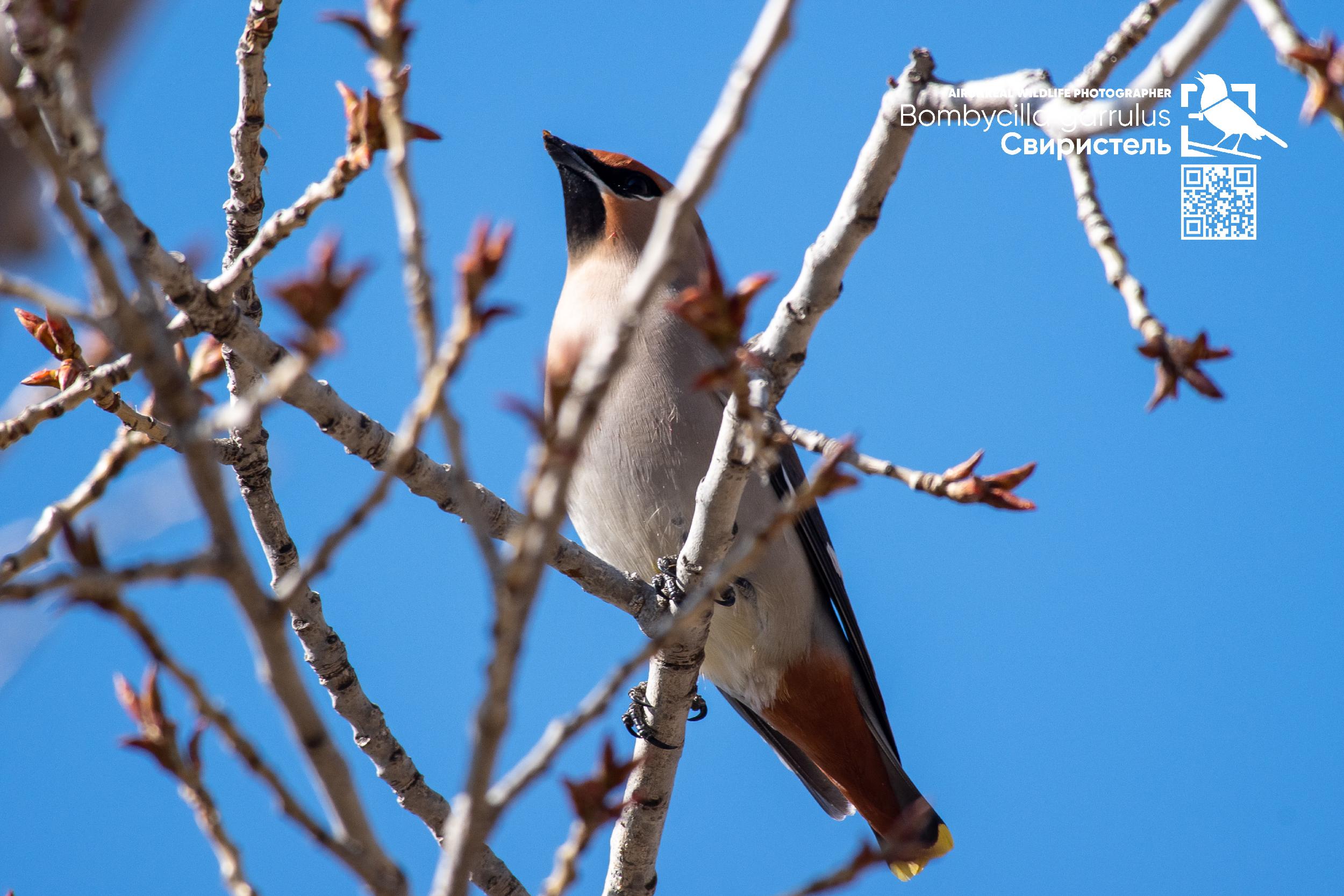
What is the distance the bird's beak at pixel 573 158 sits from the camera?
482 centimetres

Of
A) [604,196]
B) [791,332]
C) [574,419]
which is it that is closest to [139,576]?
[574,419]

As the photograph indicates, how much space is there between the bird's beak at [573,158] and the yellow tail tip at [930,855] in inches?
110

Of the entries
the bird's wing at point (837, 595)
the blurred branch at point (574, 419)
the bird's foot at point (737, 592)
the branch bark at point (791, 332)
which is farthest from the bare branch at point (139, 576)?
the bird's wing at point (837, 595)

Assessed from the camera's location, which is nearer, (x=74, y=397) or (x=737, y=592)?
(x=74, y=397)

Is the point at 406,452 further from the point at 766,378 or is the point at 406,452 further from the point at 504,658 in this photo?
the point at 766,378

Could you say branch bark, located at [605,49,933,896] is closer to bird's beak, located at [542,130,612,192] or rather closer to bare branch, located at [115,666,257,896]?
bare branch, located at [115,666,257,896]

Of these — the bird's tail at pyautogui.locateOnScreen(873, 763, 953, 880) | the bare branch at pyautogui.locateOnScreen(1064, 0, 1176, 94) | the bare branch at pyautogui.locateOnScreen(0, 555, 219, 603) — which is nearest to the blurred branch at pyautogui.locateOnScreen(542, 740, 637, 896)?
the bare branch at pyautogui.locateOnScreen(0, 555, 219, 603)

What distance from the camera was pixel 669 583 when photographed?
3.22 metres

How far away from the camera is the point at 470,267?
132 centimetres

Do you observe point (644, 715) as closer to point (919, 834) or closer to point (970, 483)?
point (919, 834)

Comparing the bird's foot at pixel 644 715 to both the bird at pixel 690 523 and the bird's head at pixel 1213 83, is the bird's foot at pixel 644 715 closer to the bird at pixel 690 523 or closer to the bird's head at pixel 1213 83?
the bird at pixel 690 523

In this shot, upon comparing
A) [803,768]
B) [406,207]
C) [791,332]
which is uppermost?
[803,768]

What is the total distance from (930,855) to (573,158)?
3.04m

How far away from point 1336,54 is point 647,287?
87cm
